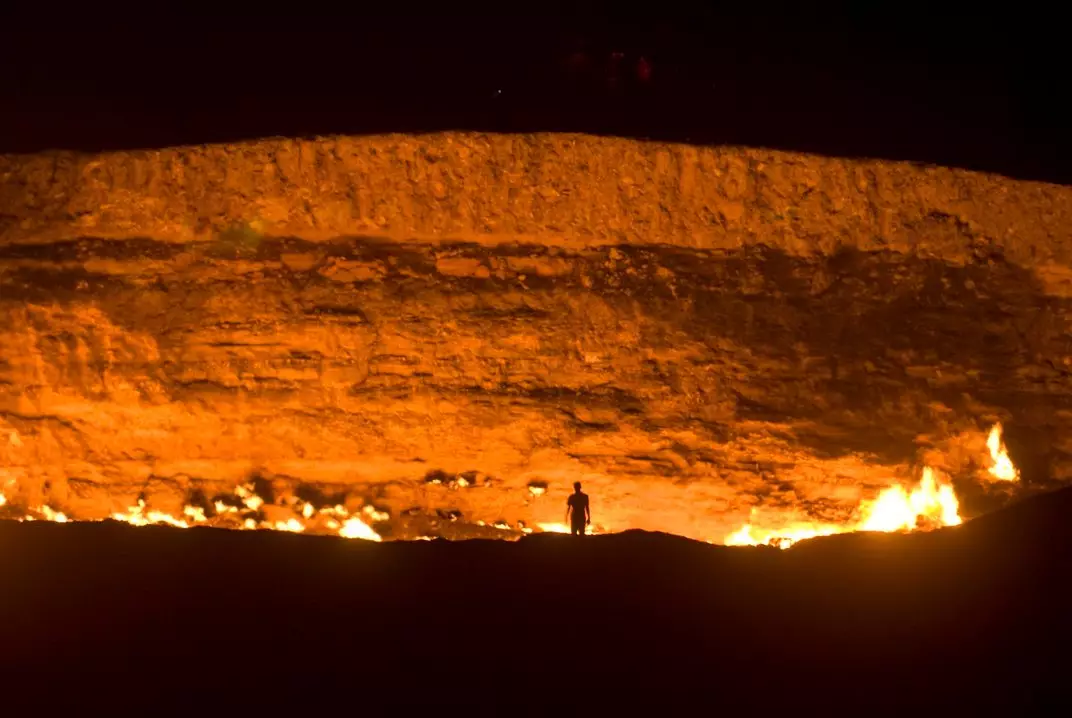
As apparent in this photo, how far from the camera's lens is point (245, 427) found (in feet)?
22.8

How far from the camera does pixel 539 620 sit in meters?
3.40

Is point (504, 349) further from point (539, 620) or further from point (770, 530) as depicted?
point (539, 620)

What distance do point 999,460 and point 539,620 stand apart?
15.7 ft

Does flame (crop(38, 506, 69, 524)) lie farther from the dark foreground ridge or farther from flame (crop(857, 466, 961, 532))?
flame (crop(857, 466, 961, 532))

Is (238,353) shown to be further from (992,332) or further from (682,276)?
(992,332)

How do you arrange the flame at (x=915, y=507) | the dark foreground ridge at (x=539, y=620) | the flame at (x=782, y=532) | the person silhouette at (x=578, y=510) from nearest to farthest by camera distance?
the dark foreground ridge at (x=539, y=620) < the person silhouette at (x=578, y=510) < the flame at (x=915, y=507) < the flame at (x=782, y=532)

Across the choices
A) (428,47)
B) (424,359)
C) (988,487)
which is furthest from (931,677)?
(428,47)

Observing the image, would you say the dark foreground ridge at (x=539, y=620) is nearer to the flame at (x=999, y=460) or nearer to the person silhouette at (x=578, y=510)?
the person silhouette at (x=578, y=510)

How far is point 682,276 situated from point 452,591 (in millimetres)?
4011

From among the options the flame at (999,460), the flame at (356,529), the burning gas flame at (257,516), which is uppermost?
the flame at (999,460)

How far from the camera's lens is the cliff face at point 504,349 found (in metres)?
6.86

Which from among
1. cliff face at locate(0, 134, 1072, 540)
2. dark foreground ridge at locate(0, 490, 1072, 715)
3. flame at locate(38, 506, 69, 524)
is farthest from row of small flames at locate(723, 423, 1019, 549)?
flame at locate(38, 506, 69, 524)

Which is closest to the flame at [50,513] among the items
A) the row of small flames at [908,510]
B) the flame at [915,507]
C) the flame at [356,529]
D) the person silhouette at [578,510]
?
the flame at [356,529]

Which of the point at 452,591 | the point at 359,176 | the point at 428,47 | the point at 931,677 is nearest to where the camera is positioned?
the point at 931,677
